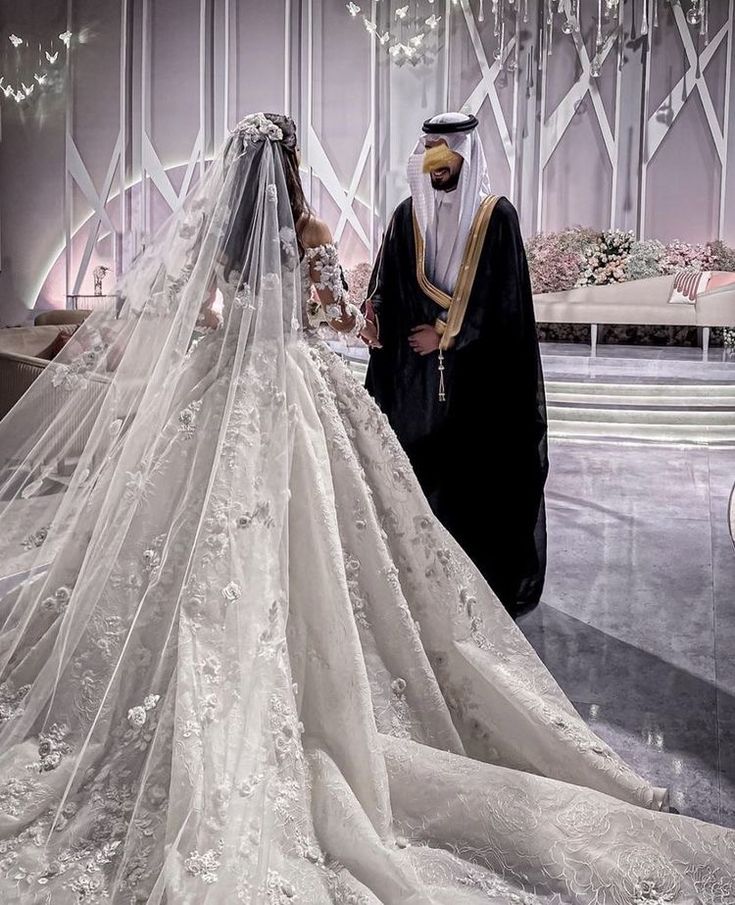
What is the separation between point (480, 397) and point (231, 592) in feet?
5.70

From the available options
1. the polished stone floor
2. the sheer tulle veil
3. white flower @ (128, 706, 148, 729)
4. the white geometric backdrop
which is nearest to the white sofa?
the white geometric backdrop

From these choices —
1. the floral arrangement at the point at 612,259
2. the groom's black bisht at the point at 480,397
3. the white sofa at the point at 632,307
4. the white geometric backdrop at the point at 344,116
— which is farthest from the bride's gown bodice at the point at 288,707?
the white geometric backdrop at the point at 344,116

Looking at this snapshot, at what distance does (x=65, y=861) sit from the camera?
185cm

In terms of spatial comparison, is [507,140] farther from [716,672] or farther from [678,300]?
[716,672]

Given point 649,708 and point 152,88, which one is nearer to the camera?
point 649,708

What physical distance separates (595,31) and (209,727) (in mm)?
10196

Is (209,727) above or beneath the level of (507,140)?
beneath

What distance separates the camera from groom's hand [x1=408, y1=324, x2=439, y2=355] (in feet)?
11.6

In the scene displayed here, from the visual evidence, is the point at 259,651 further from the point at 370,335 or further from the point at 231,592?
the point at 370,335

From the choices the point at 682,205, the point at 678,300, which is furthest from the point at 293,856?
the point at 682,205

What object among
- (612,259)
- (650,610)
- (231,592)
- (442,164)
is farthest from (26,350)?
(612,259)

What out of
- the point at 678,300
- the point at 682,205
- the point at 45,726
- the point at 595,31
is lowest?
the point at 45,726

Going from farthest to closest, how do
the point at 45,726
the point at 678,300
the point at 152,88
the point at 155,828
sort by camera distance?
1. the point at 152,88
2. the point at 678,300
3. the point at 45,726
4. the point at 155,828

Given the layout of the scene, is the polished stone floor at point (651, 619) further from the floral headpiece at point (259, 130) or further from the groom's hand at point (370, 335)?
the floral headpiece at point (259, 130)
